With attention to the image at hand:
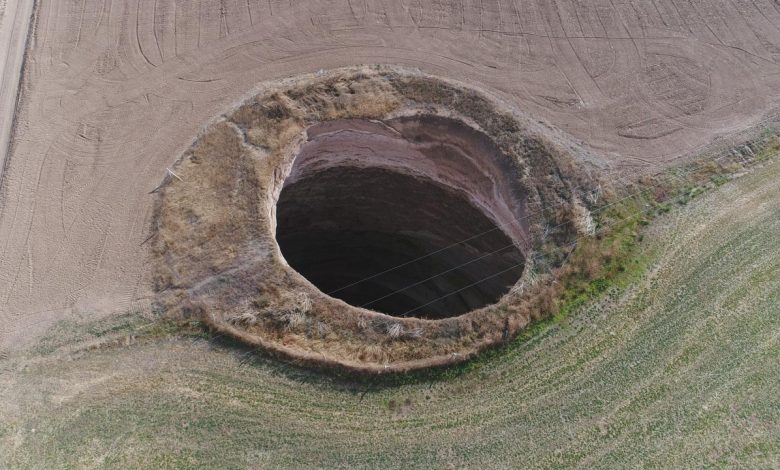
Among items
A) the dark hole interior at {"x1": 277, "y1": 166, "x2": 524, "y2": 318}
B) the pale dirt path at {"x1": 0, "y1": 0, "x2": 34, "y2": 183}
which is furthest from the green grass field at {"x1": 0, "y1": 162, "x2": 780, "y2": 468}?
the pale dirt path at {"x1": 0, "y1": 0, "x2": 34, "y2": 183}

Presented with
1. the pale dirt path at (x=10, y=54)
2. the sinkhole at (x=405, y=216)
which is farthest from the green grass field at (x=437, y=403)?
the pale dirt path at (x=10, y=54)

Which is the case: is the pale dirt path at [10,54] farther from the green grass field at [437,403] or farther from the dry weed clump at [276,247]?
the green grass field at [437,403]

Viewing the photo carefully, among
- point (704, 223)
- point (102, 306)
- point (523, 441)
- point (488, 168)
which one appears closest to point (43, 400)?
point (102, 306)

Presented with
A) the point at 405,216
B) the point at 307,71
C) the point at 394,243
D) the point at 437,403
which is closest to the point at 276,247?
the point at 437,403

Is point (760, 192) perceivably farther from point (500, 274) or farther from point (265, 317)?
point (265, 317)

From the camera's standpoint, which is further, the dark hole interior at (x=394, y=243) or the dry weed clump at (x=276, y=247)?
the dark hole interior at (x=394, y=243)

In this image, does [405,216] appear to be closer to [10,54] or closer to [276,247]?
[276,247]
